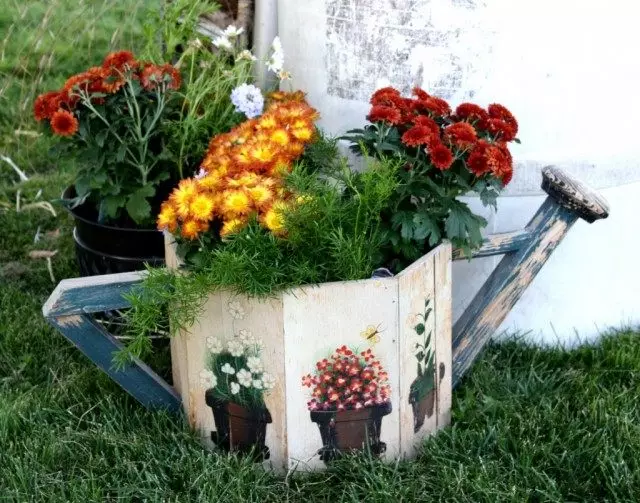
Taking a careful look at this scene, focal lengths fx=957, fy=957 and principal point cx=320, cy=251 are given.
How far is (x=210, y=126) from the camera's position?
8.95 ft

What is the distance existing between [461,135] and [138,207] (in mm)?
965

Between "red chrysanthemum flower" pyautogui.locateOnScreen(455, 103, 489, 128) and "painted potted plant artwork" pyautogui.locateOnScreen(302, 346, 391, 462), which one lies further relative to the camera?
"red chrysanthemum flower" pyautogui.locateOnScreen(455, 103, 489, 128)

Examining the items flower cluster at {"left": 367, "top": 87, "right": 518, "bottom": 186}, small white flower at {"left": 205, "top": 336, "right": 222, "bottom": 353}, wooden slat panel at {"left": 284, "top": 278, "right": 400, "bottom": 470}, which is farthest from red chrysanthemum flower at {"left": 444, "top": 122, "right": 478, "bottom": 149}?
small white flower at {"left": 205, "top": 336, "right": 222, "bottom": 353}

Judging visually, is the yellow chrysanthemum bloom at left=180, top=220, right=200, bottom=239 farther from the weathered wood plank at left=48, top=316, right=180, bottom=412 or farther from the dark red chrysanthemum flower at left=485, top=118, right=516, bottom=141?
the dark red chrysanthemum flower at left=485, top=118, right=516, bottom=141

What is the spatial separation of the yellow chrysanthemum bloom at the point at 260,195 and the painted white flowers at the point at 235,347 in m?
0.30

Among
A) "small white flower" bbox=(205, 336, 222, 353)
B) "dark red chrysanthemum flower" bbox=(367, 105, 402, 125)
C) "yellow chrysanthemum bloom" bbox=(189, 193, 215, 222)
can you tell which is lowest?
"small white flower" bbox=(205, 336, 222, 353)

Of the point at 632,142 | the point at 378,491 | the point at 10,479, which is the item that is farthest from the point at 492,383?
the point at 10,479

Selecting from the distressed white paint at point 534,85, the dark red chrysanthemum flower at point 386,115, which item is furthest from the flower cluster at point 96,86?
the dark red chrysanthemum flower at point 386,115

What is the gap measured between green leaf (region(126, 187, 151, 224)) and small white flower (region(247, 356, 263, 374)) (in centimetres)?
71

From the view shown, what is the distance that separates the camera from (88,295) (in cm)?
219

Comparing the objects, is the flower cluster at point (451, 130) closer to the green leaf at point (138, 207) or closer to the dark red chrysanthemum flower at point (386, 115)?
the dark red chrysanthemum flower at point (386, 115)

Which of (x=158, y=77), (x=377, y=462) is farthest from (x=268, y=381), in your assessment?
(x=158, y=77)

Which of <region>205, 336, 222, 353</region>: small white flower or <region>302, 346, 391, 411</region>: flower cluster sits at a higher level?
<region>205, 336, 222, 353</region>: small white flower

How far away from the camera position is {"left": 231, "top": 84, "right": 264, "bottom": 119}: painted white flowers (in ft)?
8.37
